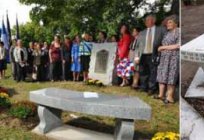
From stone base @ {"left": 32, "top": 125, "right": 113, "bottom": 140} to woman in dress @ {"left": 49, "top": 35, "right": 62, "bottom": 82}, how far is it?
23.3 feet

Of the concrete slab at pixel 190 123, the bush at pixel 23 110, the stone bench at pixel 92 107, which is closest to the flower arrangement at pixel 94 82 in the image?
the bush at pixel 23 110

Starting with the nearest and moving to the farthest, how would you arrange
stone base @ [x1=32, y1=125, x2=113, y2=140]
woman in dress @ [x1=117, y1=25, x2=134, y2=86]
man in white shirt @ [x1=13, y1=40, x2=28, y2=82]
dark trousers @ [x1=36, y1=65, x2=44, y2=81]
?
stone base @ [x1=32, y1=125, x2=113, y2=140] < woman in dress @ [x1=117, y1=25, x2=134, y2=86] < man in white shirt @ [x1=13, y1=40, x2=28, y2=82] < dark trousers @ [x1=36, y1=65, x2=44, y2=81]

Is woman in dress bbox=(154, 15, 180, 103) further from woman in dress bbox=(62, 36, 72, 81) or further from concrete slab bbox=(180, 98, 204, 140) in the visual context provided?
woman in dress bbox=(62, 36, 72, 81)

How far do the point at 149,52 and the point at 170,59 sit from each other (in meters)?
1.27

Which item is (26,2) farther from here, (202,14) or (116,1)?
(202,14)

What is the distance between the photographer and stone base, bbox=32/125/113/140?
715 cm

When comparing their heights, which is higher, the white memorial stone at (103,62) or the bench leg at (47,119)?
the white memorial stone at (103,62)

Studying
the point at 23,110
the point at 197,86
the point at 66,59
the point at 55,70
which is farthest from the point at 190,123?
the point at 55,70

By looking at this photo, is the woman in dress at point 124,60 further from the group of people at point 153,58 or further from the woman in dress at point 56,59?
the woman in dress at point 56,59

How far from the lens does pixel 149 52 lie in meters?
10.2

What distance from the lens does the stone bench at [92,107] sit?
627 cm

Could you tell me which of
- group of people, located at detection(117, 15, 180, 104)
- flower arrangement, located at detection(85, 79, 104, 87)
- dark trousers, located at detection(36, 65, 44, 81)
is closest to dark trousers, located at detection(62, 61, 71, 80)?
dark trousers, located at detection(36, 65, 44, 81)

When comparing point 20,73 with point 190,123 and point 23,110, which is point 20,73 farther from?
point 190,123

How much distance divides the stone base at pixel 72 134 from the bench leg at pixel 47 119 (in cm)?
7
